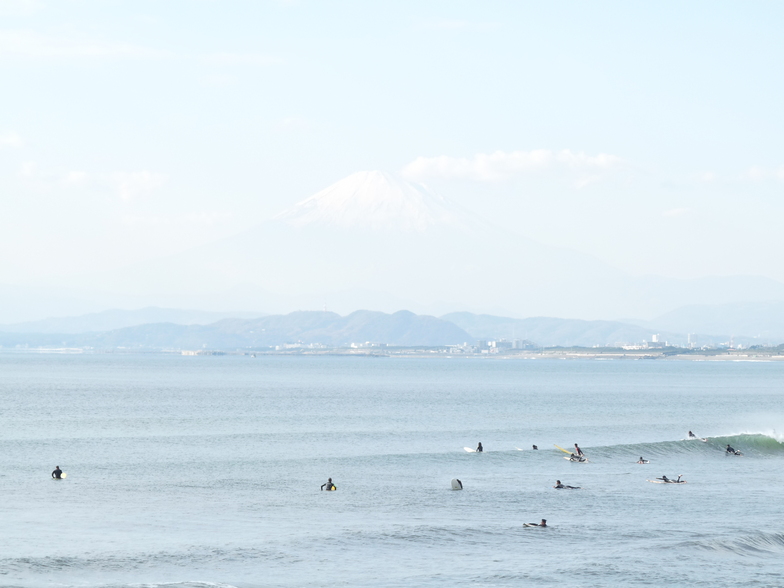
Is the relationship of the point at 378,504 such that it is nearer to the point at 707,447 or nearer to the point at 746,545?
the point at 746,545

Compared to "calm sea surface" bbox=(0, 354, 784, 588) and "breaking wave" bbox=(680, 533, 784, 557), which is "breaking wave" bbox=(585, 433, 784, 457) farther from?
"breaking wave" bbox=(680, 533, 784, 557)

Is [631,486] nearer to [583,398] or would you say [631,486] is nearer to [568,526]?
[568,526]

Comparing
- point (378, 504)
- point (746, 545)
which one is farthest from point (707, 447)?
point (746, 545)

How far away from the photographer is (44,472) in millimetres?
64125

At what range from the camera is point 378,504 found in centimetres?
5334

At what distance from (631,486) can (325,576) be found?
1116 inches

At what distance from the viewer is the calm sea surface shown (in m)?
38.6

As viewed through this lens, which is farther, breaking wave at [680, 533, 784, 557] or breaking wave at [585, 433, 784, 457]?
breaking wave at [585, 433, 784, 457]

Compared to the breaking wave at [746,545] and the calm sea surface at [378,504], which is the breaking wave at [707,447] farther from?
the breaking wave at [746,545]

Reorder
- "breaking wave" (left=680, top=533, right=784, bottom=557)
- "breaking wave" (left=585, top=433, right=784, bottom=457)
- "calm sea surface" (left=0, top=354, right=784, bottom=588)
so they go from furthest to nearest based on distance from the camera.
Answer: "breaking wave" (left=585, top=433, right=784, bottom=457)
"breaking wave" (left=680, top=533, right=784, bottom=557)
"calm sea surface" (left=0, top=354, right=784, bottom=588)

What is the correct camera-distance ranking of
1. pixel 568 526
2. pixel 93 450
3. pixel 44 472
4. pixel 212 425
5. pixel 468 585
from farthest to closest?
pixel 212 425
pixel 93 450
pixel 44 472
pixel 568 526
pixel 468 585

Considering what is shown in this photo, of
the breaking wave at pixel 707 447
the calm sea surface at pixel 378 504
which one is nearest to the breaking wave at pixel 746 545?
the calm sea surface at pixel 378 504

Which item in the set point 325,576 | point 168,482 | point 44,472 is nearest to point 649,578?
point 325,576

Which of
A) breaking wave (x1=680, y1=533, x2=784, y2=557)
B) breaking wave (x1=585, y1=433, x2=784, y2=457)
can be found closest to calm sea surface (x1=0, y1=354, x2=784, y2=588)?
breaking wave (x1=680, y1=533, x2=784, y2=557)
